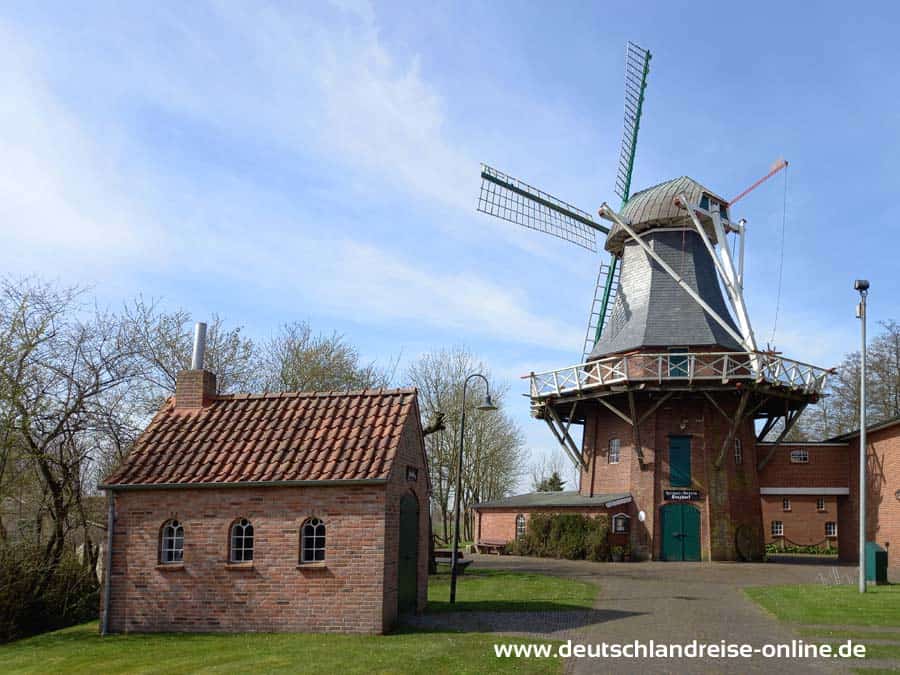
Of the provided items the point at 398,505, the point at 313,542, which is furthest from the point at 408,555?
the point at 313,542

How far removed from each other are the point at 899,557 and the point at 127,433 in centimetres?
2227

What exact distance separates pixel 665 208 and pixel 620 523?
11655mm

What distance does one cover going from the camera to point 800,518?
4006cm

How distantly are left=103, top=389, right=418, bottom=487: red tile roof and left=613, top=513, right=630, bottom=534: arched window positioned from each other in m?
17.0

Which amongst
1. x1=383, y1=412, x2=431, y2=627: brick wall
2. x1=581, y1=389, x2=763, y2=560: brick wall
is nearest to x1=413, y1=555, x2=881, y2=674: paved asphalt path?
x1=383, y1=412, x2=431, y2=627: brick wall

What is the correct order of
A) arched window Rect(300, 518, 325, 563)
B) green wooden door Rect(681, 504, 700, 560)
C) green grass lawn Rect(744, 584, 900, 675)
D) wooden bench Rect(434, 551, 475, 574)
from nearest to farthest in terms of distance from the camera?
1. green grass lawn Rect(744, 584, 900, 675)
2. arched window Rect(300, 518, 325, 563)
3. wooden bench Rect(434, 551, 475, 574)
4. green wooden door Rect(681, 504, 700, 560)

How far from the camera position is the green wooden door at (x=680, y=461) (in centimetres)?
2928

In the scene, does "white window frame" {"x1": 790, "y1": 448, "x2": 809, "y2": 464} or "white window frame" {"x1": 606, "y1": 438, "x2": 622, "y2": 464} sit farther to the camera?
"white window frame" {"x1": 606, "y1": 438, "x2": 622, "y2": 464}

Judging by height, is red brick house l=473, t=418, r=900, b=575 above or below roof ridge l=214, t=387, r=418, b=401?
below

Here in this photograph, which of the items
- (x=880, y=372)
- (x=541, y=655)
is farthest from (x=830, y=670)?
(x=880, y=372)

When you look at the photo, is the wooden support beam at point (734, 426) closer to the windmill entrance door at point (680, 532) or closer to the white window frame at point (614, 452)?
the windmill entrance door at point (680, 532)

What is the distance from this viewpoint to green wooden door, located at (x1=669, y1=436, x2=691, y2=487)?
29281mm

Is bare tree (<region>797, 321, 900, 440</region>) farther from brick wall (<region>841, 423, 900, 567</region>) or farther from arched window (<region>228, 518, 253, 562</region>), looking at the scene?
arched window (<region>228, 518, 253, 562</region>)

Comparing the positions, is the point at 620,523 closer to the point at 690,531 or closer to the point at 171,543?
the point at 690,531
